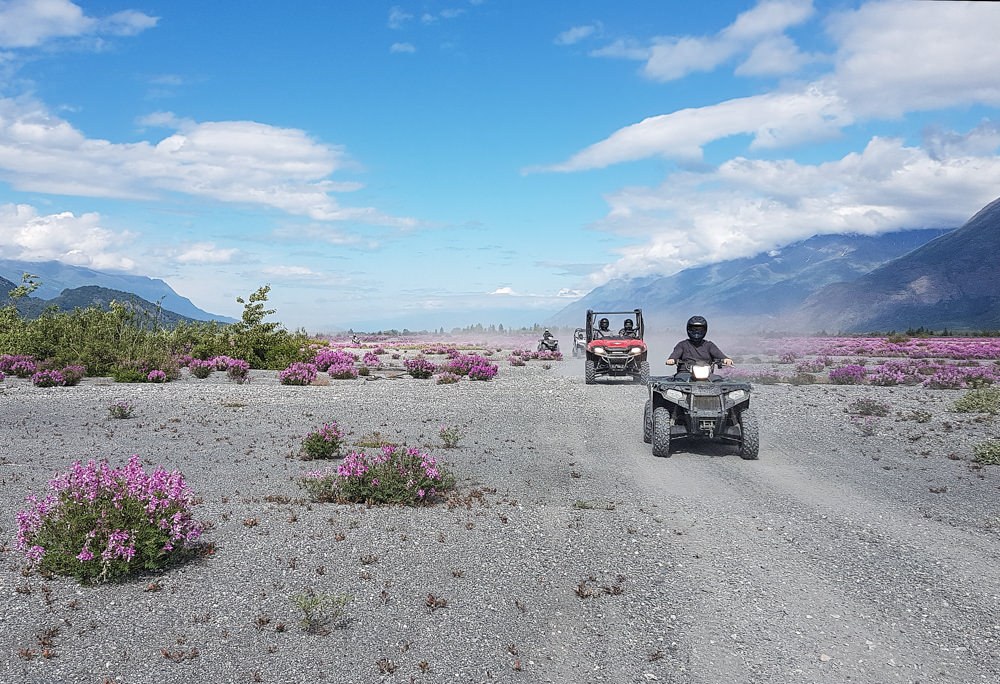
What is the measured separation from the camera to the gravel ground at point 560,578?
16.8ft

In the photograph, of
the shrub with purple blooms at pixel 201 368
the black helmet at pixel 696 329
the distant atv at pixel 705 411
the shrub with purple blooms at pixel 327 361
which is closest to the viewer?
the distant atv at pixel 705 411

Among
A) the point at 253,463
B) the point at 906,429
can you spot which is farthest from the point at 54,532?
the point at 906,429

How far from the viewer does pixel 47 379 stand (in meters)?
23.5

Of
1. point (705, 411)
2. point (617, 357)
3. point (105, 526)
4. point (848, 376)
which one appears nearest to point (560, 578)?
point (105, 526)

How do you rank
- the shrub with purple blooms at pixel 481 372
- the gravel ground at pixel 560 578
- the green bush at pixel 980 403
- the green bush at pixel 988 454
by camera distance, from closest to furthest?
the gravel ground at pixel 560 578 → the green bush at pixel 988 454 → the green bush at pixel 980 403 → the shrub with purple blooms at pixel 481 372

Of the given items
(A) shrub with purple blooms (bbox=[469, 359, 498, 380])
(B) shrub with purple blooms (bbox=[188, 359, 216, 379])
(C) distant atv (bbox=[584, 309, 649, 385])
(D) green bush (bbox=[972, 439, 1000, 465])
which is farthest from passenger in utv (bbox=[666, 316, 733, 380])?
(B) shrub with purple blooms (bbox=[188, 359, 216, 379])

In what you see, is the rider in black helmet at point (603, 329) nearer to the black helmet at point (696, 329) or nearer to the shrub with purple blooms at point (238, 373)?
the black helmet at point (696, 329)

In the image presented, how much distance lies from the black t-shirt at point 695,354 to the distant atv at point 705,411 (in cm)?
29

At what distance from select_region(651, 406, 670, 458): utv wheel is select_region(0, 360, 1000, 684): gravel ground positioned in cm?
48

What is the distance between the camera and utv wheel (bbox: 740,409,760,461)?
41.7ft

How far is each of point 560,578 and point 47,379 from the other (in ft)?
77.4

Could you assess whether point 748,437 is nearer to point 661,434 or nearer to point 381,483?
point 661,434

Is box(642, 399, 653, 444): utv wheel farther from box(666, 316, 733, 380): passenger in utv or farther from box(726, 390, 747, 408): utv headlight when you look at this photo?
box(726, 390, 747, 408): utv headlight

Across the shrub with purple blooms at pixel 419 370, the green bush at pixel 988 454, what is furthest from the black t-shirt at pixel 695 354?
the shrub with purple blooms at pixel 419 370
